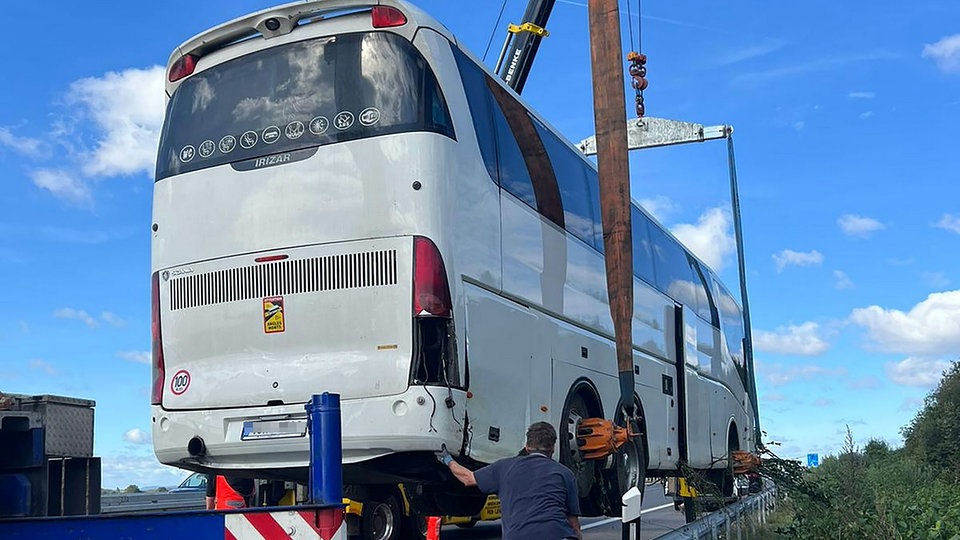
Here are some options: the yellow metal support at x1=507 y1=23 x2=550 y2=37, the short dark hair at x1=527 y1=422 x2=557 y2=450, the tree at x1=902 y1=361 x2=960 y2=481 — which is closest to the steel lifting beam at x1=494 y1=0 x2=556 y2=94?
the yellow metal support at x1=507 y1=23 x2=550 y2=37

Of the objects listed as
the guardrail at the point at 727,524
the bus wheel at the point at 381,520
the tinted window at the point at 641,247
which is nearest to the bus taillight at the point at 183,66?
the tinted window at the point at 641,247

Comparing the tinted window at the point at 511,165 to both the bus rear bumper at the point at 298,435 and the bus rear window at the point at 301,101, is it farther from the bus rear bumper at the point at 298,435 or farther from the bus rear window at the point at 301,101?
the bus rear bumper at the point at 298,435

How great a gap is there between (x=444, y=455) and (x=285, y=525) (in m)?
2.21

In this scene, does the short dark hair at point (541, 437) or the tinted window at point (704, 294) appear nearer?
the short dark hair at point (541, 437)

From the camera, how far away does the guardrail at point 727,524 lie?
10271mm

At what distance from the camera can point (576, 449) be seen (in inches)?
364

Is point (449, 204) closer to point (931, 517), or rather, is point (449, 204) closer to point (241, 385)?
point (241, 385)

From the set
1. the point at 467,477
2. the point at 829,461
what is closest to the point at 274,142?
the point at 467,477

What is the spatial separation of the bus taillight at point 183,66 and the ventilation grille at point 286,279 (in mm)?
Result: 1755

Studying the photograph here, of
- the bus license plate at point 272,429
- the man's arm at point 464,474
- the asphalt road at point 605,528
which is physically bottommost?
the asphalt road at point 605,528

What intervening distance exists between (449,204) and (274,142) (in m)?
1.50

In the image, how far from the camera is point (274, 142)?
7.72m

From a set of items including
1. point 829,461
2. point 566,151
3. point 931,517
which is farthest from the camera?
point 829,461

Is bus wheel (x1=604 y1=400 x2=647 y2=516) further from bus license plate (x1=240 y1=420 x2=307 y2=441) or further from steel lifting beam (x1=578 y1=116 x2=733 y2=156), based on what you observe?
steel lifting beam (x1=578 y1=116 x2=733 y2=156)
